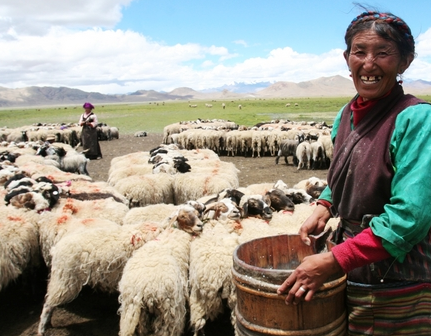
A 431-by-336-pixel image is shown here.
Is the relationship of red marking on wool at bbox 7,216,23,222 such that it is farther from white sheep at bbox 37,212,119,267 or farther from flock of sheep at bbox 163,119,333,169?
flock of sheep at bbox 163,119,333,169

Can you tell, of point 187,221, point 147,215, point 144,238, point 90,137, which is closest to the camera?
point 144,238

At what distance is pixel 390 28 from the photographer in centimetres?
177

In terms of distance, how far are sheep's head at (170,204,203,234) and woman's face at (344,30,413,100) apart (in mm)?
2879

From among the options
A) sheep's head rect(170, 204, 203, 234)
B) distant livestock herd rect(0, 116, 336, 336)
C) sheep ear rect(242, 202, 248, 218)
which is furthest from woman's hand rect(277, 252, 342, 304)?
sheep ear rect(242, 202, 248, 218)

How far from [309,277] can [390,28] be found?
1142mm

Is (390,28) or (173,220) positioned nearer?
(390,28)

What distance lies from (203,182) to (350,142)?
5609 mm

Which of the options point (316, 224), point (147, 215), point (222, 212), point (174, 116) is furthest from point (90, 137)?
point (174, 116)

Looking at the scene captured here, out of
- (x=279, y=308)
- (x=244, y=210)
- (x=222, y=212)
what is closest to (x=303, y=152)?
(x=244, y=210)

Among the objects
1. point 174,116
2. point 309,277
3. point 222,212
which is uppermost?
point 309,277

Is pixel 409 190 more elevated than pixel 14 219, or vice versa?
pixel 409 190

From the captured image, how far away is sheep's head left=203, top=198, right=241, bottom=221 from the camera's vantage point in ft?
15.6

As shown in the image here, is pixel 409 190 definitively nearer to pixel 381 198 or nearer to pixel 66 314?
pixel 381 198

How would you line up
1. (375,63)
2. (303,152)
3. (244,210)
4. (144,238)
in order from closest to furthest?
(375,63) → (144,238) → (244,210) → (303,152)
